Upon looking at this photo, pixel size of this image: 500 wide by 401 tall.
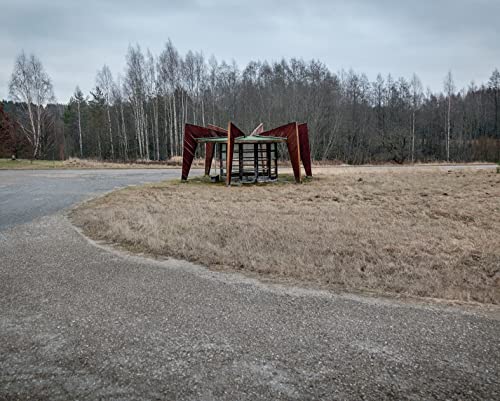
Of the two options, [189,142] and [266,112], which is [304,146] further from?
[266,112]

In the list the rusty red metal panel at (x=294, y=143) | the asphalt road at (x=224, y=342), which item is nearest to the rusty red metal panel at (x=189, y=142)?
the rusty red metal panel at (x=294, y=143)

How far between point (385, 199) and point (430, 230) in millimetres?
3349

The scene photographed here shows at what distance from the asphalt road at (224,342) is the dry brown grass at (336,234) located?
69 centimetres

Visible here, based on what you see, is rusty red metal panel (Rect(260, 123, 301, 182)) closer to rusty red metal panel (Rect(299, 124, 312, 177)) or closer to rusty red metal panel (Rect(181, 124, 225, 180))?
rusty red metal panel (Rect(299, 124, 312, 177))

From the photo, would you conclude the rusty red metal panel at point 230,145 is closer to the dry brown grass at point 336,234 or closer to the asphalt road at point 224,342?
the dry brown grass at point 336,234

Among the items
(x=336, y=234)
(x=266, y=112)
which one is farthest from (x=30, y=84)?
(x=336, y=234)

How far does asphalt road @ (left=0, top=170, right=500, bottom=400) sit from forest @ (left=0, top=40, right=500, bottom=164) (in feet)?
108

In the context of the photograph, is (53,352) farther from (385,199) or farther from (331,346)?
(385,199)

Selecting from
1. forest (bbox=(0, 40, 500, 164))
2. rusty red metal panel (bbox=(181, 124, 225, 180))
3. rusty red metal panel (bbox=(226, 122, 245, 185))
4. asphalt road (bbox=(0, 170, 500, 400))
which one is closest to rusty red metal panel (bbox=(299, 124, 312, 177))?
rusty red metal panel (bbox=(226, 122, 245, 185))

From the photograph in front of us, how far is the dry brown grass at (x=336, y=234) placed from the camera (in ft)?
14.0

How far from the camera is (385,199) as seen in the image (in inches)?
374

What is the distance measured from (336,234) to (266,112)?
36.6m

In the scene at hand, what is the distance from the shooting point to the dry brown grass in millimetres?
4270

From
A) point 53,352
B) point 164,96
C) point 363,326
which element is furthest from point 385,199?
point 164,96
